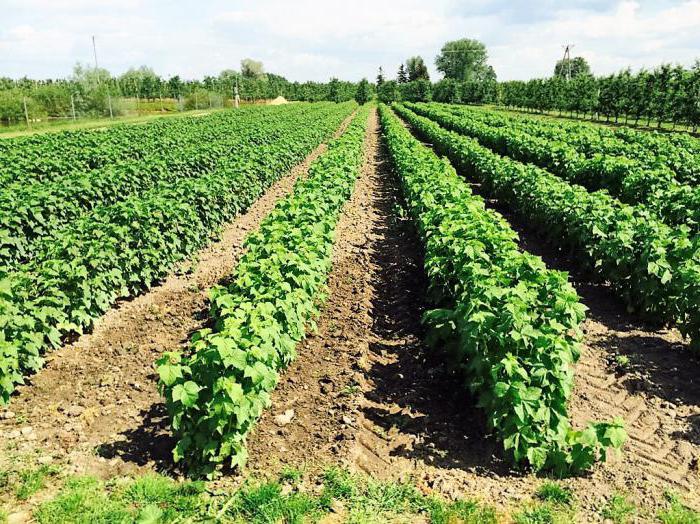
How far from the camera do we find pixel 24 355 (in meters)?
5.75

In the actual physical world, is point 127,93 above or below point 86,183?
above

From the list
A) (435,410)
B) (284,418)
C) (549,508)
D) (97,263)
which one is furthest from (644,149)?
(97,263)

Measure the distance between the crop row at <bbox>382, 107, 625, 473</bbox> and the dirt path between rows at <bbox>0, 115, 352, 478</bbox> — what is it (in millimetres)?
3240

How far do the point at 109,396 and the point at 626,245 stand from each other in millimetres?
7629

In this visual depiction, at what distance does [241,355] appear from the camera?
14.1 ft

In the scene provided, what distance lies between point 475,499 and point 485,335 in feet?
4.87

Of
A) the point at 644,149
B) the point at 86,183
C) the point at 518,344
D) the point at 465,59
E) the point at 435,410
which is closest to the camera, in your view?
the point at 518,344

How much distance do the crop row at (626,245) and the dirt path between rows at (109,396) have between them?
660 centimetres

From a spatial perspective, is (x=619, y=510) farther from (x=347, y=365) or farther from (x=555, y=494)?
(x=347, y=365)

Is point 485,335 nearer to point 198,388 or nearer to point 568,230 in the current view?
point 198,388

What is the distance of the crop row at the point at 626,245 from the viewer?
22.0ft

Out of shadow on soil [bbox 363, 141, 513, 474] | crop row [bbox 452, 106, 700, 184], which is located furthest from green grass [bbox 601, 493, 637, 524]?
crop row [bbox 452, 106, 700, 184]

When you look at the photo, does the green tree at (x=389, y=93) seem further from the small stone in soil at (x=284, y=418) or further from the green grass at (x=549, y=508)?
the green grass at (x=549, y=508)

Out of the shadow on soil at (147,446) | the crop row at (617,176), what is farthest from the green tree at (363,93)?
the shadow on soil at (147,446)
